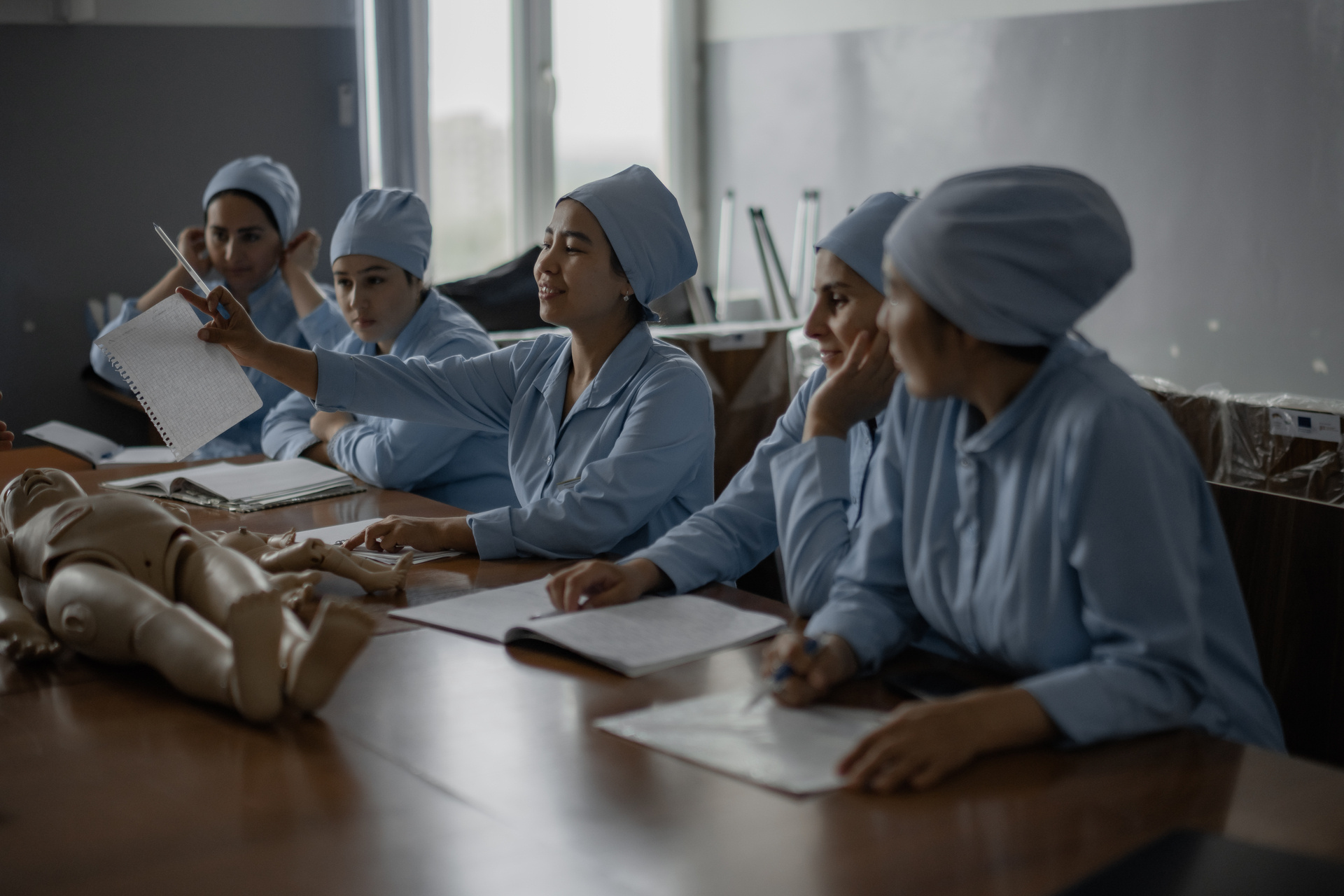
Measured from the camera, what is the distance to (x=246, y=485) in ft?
7.89

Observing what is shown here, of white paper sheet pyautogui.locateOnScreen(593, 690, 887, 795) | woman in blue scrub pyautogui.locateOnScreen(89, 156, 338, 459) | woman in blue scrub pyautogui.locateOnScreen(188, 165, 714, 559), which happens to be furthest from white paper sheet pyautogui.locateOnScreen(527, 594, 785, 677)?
woman in blue scrub pyautogui.locateOnScreen(89, 156, 338, 459)

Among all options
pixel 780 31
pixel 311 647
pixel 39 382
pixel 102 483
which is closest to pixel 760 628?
pixel 311 647

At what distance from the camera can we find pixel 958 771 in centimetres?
107

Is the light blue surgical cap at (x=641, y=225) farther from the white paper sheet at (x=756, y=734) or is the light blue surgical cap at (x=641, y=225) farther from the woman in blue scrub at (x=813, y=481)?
the white paper sheet at (x=756, y=734)

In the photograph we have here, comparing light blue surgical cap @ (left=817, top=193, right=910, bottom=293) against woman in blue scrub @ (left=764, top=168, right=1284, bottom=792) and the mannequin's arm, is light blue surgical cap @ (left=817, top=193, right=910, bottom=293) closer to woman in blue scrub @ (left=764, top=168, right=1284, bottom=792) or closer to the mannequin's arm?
woman in blue scrub @ (left=764, top=168, right=1284, bottom=792)

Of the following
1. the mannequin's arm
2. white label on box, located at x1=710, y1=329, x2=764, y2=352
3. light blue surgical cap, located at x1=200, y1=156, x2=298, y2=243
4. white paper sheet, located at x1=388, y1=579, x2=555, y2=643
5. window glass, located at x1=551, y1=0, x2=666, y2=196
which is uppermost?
window glass, located at x1=551, y1=0, x2=666, y2=196

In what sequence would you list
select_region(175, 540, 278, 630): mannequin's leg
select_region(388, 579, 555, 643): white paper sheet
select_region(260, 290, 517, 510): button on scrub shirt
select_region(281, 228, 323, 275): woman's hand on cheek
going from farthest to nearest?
select_region(281, 228, 323, 275): woman's hand on cheek, select_region(260, 290, 517, 510): button on scrub shirt, select_region(388, 579, 555, 643): white paper sheet, select_region(175, 540, 278, 630): mannequin's leg

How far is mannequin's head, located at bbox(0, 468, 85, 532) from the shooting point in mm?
1576

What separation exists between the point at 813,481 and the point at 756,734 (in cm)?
51

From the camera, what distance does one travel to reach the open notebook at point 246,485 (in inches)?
91.0

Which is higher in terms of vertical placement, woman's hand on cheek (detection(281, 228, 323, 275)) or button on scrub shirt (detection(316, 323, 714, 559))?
woman's hand on cheek (detection(281, 228, 323, 275))

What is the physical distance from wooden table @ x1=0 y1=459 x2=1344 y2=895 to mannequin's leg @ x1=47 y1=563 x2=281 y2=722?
4 cm

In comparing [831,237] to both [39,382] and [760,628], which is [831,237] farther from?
[39,382]

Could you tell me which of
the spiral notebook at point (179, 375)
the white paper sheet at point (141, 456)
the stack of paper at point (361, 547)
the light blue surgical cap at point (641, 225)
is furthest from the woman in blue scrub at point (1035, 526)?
the white paper sheet at point (141, 456)
